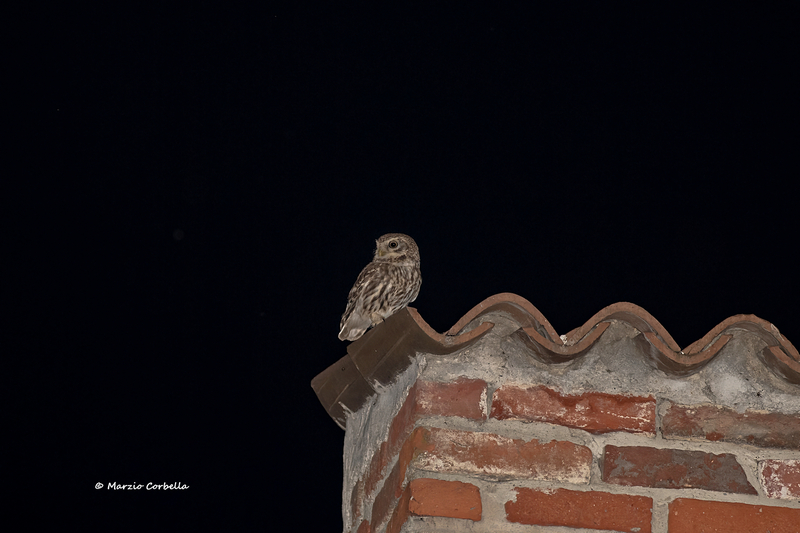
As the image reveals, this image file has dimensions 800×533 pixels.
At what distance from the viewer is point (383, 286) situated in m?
3.82

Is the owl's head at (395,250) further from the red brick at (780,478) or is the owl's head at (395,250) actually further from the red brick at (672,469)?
the red brick at (780,478)

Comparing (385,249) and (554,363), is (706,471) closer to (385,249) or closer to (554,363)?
(554,363)

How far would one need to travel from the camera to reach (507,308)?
1.99 m

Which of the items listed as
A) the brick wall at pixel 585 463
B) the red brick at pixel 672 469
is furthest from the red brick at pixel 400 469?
the red brick at pixel 672 469

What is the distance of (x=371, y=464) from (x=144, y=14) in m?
6.24

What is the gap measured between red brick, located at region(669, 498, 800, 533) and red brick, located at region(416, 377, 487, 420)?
474mm

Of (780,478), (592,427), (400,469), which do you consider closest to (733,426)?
(780,478)

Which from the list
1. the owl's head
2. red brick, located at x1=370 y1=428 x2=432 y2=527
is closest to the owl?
the owl's head

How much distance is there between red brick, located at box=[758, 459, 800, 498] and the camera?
74.4 inches

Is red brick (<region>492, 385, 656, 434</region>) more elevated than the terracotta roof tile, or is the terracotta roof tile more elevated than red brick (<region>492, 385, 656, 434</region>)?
the terracotta roof tile

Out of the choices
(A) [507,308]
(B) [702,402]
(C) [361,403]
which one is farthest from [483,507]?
(C) [361,403]

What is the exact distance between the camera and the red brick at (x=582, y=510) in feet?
6.05

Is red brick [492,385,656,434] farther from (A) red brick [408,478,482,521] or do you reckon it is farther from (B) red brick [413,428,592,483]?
(A) red brick [408,478,482,521]

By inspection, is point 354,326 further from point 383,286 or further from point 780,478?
point 780,478
